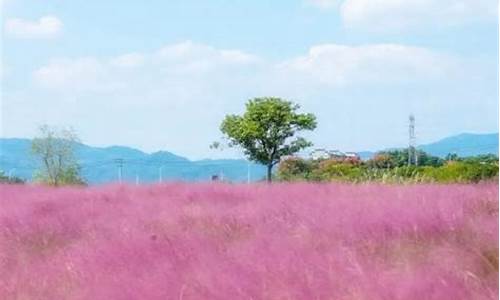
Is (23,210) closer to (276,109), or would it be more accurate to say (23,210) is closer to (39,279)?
(39,279)

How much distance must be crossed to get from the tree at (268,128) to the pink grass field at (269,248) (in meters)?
10.1

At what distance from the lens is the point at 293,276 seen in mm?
2412

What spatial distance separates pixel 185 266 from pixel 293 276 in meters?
0.52

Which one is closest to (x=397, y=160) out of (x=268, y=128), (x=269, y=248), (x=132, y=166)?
(x=268, y=128)

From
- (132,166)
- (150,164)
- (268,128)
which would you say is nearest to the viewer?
(268,128)

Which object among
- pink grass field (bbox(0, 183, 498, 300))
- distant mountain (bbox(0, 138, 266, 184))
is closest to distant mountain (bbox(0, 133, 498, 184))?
distant mountain (bbox(0, 138, 266, 184))

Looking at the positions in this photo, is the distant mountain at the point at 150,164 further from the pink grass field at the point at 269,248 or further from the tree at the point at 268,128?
the pink grass field at the point at 269,248

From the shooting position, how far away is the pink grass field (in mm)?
2281

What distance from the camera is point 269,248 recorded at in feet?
9.22

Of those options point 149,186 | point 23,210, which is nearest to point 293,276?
point 23,210

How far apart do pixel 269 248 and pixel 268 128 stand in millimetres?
12635

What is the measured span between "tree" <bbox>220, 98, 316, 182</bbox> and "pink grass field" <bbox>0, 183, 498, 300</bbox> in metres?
10.1

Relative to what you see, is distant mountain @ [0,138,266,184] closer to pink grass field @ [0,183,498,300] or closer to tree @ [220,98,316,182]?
tree @ [220,98,316,182]

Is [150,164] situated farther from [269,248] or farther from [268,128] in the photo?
[269,248]
